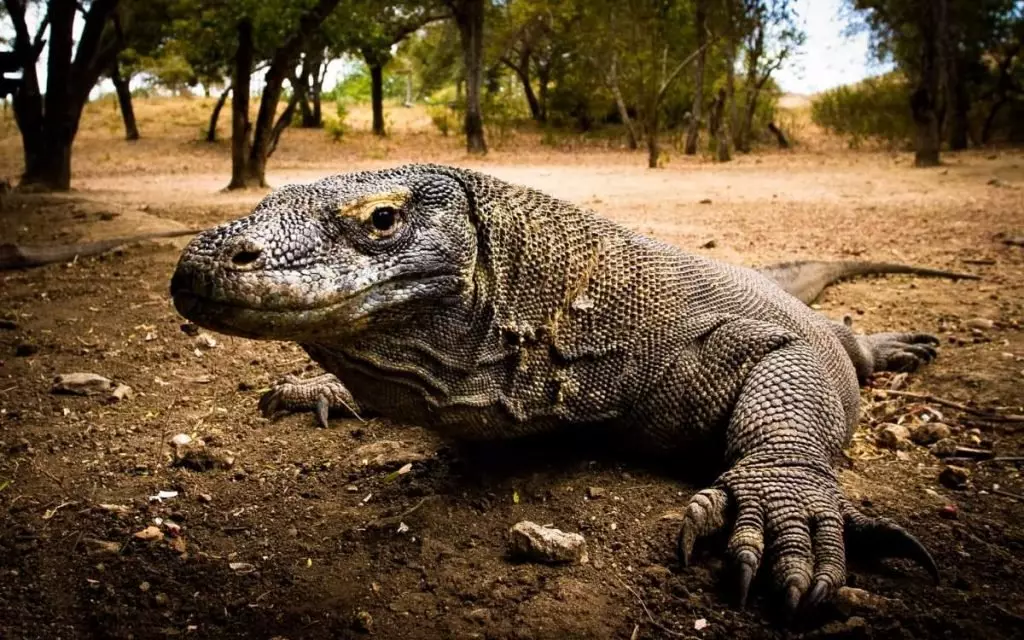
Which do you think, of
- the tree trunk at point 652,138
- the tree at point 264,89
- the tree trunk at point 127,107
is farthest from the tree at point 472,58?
the tree trunk at point 127,107

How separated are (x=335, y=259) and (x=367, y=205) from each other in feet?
0.53

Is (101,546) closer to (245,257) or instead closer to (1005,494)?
(245,257)

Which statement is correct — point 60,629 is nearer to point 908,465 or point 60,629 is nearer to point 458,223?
point 458,223

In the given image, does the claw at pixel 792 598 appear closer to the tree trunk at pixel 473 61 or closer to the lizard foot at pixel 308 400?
the lizard foot at pixel 308 400

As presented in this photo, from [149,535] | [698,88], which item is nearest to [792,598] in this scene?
[149,535]

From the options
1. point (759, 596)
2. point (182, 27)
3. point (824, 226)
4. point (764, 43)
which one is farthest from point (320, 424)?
point (764, 43)

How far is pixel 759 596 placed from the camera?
1.88 metres

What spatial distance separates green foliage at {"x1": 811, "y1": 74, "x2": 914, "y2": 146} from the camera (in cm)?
1967

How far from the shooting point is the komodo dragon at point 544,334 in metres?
1.84

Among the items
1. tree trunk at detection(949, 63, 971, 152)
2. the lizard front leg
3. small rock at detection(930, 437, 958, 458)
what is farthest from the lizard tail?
tree trunk at detection(949, 63, 971, 152)

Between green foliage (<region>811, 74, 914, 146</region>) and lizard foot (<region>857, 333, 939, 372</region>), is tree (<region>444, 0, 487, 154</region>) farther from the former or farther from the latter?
lizard foot (<region>857, 333, 939, 372</region>)

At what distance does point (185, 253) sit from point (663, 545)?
4.27 feet

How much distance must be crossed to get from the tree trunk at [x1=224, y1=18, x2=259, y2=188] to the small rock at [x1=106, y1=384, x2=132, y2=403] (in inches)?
330

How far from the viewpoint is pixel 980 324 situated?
4117mm
